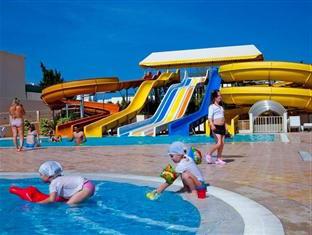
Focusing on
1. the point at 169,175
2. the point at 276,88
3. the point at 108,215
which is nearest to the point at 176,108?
the point at 276,88

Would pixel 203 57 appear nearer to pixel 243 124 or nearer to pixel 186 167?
pixel 243 124

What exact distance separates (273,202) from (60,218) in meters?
2.11

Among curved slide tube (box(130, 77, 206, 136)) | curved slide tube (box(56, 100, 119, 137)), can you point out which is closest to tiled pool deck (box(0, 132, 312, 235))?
curved slide tube (box(130, 77, 206, 136))

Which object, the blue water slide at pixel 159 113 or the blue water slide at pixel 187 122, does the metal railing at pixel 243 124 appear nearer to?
the blue water slide at pixel 187 122

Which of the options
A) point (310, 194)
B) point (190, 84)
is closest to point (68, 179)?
point (310, 194)

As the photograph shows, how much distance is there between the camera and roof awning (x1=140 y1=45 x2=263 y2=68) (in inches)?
1242

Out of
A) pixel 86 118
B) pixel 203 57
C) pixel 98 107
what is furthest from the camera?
pixel 203 57

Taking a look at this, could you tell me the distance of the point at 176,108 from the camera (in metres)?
24.7

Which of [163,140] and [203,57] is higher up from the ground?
[203,57]

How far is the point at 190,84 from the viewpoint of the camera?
2839 cm

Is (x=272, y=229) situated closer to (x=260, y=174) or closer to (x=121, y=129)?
(x=260, y=174)

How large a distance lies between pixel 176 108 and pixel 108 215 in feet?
67.1

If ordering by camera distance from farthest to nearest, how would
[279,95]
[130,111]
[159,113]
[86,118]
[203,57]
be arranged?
[203,57] < [130,111] < [159,113] < [86,118] < [279,95]

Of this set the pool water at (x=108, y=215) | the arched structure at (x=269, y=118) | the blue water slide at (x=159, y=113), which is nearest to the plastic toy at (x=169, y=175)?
the pool water at (x=108, y=215)
